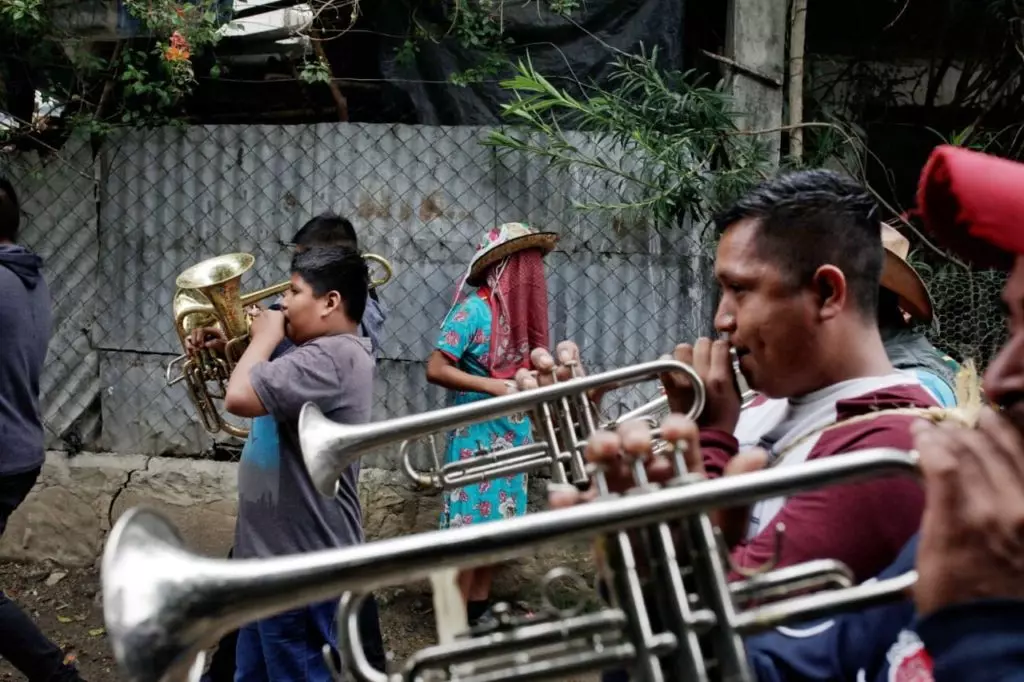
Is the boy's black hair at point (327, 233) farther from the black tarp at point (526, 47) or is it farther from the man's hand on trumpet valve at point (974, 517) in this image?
the man's hand on trumpet valve at point (974, 517)

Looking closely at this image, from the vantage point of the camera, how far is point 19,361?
378cm

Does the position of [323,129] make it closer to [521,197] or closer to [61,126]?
[521,197]

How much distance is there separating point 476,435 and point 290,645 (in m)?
1.40

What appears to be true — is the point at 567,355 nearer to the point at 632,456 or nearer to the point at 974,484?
the point at 632,456

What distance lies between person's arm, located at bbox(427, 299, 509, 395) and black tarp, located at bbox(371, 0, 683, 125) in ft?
4.19

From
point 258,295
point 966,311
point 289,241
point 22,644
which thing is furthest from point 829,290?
point 289,241

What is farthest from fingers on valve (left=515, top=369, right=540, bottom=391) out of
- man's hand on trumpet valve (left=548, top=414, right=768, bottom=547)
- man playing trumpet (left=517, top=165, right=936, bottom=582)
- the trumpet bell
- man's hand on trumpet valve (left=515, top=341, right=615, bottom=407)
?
the trumpet bell

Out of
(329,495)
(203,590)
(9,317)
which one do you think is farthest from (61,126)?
(203,590)

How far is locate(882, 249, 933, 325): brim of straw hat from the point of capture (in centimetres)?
258

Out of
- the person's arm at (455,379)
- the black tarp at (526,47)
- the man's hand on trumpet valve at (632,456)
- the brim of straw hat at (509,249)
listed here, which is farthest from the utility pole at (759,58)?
the man's hand on trumpet valve at (632,456)

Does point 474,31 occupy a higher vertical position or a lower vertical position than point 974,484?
higher

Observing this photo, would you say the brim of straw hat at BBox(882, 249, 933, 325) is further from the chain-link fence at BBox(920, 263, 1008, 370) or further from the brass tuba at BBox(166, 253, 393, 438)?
the brass tuba at BBox(166, 253, 393, 438)

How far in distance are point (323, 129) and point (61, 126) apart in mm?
1602

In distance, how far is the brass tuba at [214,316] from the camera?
3590 millimetres
